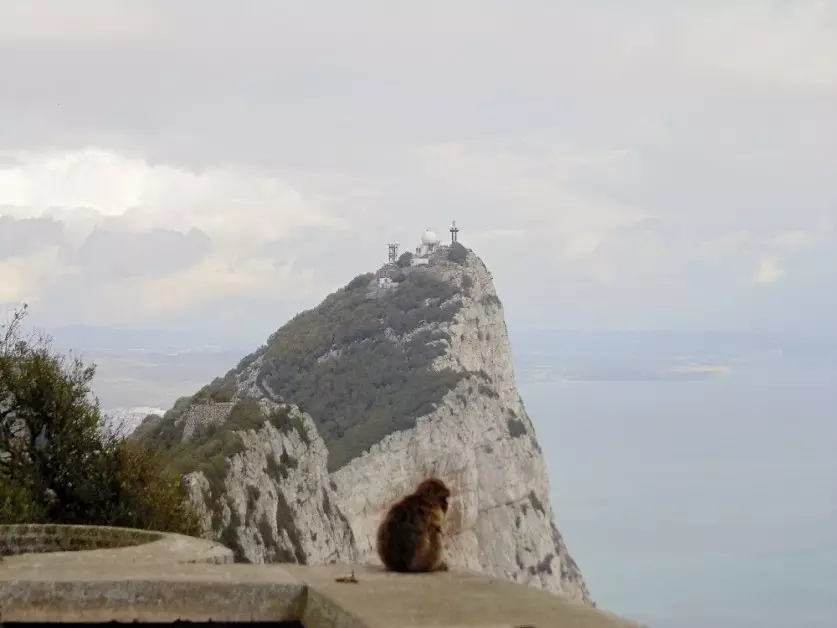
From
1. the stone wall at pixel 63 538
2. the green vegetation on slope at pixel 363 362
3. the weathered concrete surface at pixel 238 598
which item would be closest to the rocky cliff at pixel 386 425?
the green vegetation on slope at pixel 363 362

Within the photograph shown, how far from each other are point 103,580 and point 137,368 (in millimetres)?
76639

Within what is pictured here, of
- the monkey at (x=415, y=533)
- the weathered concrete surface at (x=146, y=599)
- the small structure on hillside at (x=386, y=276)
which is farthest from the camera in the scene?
the small structure on hillside at (x=386, y=276)

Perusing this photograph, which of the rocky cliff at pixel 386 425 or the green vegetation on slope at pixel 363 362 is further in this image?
the green vegetation on slope at pixel 363 362

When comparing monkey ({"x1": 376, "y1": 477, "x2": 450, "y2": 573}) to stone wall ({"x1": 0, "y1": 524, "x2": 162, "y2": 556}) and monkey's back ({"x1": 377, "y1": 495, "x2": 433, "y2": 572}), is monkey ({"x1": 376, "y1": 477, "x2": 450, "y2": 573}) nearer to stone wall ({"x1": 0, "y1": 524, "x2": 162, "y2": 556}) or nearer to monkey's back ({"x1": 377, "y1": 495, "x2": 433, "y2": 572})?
monkey's back ({"x1": 377, "y1": 495, "x2": 433, "y2": 572})

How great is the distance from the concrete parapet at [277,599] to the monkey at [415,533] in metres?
0.55

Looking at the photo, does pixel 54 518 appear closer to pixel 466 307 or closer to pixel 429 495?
pixel 429 495

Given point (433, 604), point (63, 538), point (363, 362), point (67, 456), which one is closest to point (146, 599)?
point (433, 604)

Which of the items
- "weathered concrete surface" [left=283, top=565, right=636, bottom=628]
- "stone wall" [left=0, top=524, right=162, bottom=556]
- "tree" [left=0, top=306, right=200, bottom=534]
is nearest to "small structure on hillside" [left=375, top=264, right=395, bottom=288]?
"tree" [left=0, top=306, right=200, bottom=534]

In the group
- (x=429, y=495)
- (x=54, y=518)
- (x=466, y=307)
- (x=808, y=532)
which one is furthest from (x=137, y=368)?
(x=808, y=532)

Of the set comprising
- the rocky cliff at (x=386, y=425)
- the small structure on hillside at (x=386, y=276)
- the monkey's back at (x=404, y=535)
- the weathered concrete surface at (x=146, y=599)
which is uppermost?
the small structure on hillside at (x=386, y=276)

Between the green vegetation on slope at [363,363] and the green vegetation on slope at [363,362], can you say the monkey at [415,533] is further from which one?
the green vegetation on slope at [363,363]

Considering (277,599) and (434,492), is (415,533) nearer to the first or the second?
(434,492)

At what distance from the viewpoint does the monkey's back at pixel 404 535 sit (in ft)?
25.9

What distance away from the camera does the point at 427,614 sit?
6.04 m
